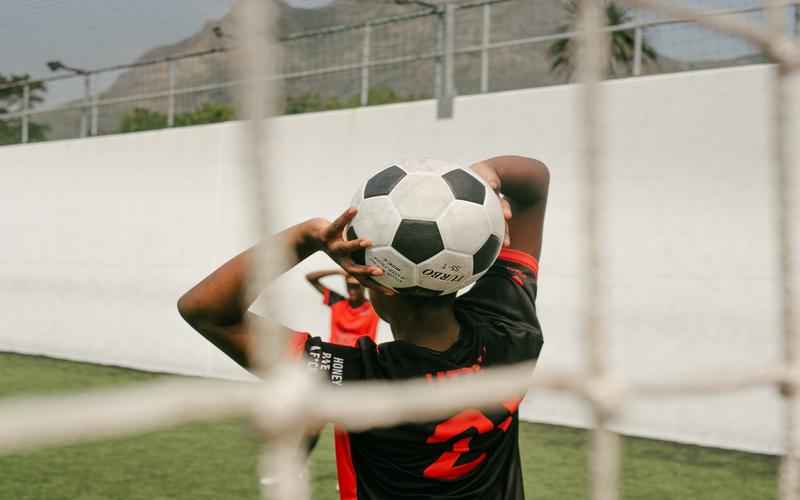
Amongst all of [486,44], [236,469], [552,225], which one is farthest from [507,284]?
[486,44]

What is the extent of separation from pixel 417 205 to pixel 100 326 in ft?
25.6

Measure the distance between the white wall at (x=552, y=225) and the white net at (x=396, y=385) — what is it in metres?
1.79

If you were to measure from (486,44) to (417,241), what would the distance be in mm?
5178

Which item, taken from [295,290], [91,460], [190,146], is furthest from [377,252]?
[190,146]

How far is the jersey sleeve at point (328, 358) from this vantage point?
142 cm

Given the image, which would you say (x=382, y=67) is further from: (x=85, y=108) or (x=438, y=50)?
(x=85, y=108)

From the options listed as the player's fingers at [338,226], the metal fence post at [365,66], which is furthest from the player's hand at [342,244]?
the metal fence post at [365,66]

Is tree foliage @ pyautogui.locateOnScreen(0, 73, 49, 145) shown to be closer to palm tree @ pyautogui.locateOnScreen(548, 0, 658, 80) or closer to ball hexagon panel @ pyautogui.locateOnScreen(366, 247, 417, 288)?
palm tree @ pyautogui.locateOnScreen(548, 0, 658, 80)

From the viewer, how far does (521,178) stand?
1.78 m

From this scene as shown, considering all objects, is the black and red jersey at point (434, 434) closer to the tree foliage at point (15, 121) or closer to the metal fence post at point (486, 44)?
the metal fence post at point (486, 44)

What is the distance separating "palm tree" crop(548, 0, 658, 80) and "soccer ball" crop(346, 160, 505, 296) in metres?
4.36

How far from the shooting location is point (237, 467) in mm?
4488

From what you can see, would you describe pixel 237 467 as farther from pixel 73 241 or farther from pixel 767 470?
pixel 73 241

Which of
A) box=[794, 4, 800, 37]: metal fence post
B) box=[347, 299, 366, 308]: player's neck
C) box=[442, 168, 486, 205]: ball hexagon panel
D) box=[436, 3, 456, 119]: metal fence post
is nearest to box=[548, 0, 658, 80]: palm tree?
box=[436, 3, 456, 119]: metal fence post
